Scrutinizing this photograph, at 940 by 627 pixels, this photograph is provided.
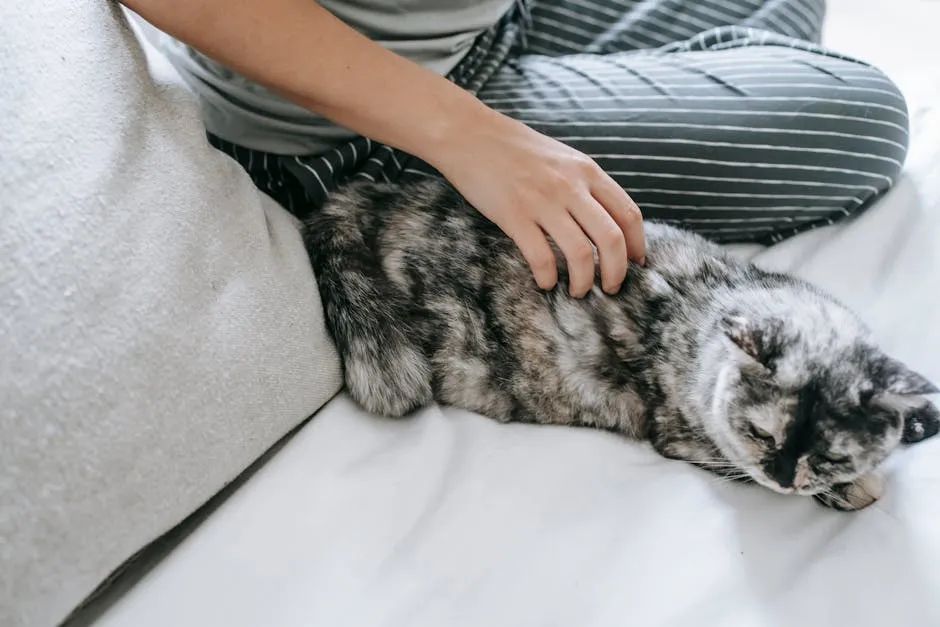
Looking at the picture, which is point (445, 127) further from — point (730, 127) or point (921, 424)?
point (921, 424)

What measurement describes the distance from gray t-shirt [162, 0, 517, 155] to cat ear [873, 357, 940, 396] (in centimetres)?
66

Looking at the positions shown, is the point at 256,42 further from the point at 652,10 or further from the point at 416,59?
the point at 652,10

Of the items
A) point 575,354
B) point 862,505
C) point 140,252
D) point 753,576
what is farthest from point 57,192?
point 862,505

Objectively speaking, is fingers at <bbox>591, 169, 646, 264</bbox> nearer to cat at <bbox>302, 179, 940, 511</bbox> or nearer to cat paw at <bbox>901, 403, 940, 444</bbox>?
cat at <bbox>302, 179, 940, 511</bbox>

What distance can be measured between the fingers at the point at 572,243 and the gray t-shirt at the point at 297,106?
322 millimetres

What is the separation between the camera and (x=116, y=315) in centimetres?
70

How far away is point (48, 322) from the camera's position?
661mm

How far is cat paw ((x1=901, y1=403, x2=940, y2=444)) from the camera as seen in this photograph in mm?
870

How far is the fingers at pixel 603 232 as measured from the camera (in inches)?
34.2

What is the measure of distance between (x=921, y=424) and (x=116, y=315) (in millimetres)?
855

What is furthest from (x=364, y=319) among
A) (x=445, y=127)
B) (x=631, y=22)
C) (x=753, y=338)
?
(x=631, y=22)

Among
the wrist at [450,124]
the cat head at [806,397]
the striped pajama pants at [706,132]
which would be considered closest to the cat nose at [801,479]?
the cat head at [806,397]

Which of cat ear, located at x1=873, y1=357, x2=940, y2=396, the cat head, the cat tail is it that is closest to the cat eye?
the cat head

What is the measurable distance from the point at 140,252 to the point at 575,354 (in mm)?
518
